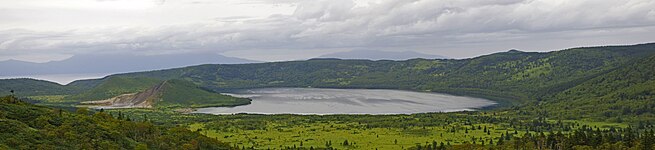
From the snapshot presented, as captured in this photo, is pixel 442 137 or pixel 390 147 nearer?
pixel 390 147

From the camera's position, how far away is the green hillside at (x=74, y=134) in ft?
261

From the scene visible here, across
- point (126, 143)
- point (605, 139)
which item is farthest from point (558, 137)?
point (126, 143)

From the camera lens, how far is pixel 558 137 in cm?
13662

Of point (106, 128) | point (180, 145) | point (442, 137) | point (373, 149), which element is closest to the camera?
point (106, 128)

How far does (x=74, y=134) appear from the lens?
89.6 m

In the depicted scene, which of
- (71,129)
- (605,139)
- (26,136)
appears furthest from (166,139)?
(605,139)

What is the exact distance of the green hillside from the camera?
3130 inches

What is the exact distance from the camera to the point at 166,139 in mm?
113438

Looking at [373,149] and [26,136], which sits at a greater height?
[26,136]

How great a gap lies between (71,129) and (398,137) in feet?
369

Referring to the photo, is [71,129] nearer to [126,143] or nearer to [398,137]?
[126,143]

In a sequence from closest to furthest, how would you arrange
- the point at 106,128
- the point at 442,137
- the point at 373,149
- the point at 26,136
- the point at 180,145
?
1. the point at 26,136
2. the point at 106,128
3. the point at 180,145
4. the point at 373,149
5. the point at 442,137

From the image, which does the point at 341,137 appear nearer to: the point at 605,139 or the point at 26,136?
the point at 605,139

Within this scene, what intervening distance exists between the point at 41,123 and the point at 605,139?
374 ft
